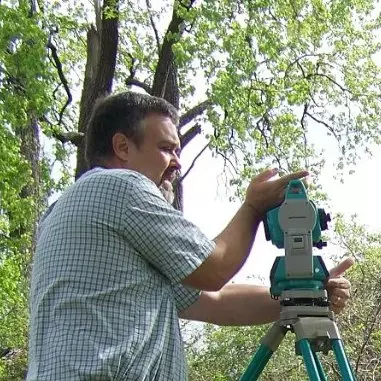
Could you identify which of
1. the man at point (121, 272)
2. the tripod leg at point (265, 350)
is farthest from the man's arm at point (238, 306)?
the man at point (121, 272)

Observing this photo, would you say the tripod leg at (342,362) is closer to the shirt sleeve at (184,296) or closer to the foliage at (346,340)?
the shirt sleeve at (184,296)

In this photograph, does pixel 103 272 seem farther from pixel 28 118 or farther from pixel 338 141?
pixel 338 141

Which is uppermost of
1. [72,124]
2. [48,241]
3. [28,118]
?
[72,124]

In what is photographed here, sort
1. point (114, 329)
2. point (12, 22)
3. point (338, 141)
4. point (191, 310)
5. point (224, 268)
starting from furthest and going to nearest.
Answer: point (338, 141) < point (12, 22) < point (191, 310) < point (224, 268) < point (114, 329)

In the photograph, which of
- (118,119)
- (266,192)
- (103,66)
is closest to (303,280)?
(266,192)

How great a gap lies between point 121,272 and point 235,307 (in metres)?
0.54

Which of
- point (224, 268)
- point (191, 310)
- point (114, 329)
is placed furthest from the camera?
point (191, 310)

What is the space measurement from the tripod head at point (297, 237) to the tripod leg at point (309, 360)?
130mm

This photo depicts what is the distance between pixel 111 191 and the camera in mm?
1633

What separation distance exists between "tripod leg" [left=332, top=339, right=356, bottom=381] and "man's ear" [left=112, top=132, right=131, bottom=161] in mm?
673

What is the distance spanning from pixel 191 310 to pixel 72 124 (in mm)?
10916

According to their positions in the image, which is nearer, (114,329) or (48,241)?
(114,329)

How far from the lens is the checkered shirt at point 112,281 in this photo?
1521mm

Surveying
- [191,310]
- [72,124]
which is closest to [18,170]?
[72,124]
